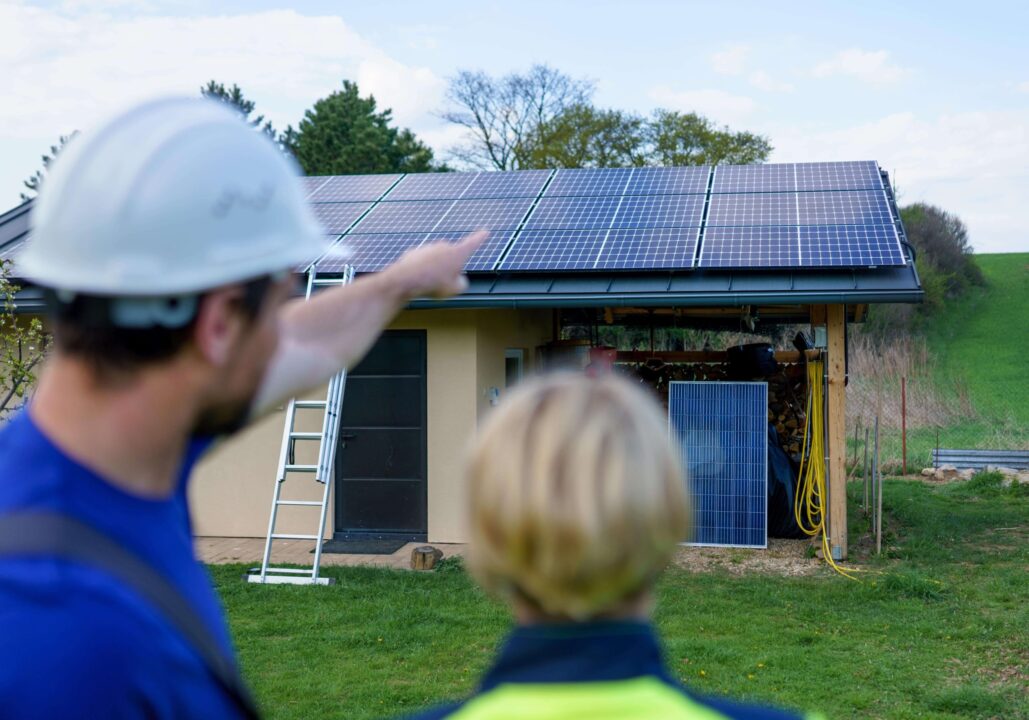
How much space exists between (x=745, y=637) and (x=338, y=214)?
328 inches

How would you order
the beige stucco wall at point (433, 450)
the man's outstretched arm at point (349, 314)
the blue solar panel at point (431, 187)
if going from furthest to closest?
the blue solar panel at point (431, 187)
the beige stucco wall at point (433, 450)
the man's outstretched arm at point (349, 314)

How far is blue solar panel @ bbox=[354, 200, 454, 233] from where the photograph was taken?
13227mm

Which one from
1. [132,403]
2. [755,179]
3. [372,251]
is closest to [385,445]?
[372,251]

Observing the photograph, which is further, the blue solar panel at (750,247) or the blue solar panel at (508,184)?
the blue solar panel at (508,184)

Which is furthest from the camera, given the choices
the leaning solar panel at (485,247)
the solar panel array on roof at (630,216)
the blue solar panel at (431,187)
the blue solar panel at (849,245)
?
the blue solar panel at (431,187)

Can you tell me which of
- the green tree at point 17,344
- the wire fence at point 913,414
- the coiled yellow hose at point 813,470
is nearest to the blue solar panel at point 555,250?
the coiled yellow hose at point 813,470

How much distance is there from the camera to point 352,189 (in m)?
15.7

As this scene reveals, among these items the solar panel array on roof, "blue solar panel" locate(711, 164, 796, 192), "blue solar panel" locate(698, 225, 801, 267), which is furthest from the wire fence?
"blue solar panel" locate(698, 225, 801, 267)

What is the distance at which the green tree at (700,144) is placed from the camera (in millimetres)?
41156

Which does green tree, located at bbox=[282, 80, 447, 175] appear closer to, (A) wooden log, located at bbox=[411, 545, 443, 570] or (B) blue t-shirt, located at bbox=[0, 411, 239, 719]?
(A) wooden log, located at bbox=[411, 545, 443, 570]

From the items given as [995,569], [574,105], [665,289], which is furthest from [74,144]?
[574,105]

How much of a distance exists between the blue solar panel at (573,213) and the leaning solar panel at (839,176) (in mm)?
2628

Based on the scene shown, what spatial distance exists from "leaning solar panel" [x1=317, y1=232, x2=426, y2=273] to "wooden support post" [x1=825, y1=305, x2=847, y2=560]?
4842 millimetres

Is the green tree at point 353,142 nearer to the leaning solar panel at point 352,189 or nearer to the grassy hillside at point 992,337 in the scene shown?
the grassy hillside at point 992,337
